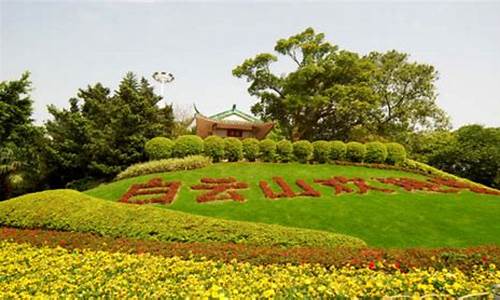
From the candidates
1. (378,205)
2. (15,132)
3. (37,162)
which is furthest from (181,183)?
(37,162)

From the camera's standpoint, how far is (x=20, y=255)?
7.04m

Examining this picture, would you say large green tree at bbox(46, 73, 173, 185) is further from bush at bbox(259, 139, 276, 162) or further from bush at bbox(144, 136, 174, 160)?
bush at bbox(259, 139, 276, 162)

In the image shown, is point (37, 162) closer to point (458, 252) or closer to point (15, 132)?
point (15, 132)

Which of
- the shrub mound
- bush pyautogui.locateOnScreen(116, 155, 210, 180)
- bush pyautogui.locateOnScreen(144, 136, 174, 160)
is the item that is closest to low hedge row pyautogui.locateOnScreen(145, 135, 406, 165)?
bush pyautogui.locateOnScreen(144, 136, 174, 160)

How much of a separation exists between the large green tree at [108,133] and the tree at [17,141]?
1499mm

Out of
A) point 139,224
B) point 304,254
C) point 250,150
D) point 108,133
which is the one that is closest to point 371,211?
point 304,254

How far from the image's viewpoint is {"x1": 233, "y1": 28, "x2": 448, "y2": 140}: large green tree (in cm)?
2634

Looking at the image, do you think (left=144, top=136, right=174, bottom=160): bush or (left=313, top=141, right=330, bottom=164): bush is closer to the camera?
(left=144, top=136, right=174, bottom=160): bush

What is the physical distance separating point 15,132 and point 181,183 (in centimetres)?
1289

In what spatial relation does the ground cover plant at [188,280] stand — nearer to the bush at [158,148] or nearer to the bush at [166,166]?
the bush at [166,166]

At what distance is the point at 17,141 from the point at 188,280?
72.0ft

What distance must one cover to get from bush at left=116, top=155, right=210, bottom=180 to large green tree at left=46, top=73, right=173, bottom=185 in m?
2.38

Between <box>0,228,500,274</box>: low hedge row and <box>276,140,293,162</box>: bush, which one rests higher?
<box>276,140,293,162</box>: bush

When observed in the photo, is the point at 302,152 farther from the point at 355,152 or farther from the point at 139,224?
the point at 139,224
